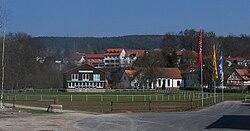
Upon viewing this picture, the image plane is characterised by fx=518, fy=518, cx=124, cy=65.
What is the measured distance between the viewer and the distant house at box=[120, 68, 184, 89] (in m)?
122

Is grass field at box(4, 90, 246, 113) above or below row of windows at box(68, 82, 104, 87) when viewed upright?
below

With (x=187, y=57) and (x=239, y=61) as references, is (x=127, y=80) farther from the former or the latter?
(x=239, y=61)

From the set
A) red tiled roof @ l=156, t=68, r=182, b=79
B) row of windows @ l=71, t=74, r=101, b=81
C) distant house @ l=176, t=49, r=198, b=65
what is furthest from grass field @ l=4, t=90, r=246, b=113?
distant house @ l=176, t=49, r=198, b=65

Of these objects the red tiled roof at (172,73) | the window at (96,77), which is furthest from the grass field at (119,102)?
the red tiled roof at (172,73)

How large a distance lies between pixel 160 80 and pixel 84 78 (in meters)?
22.1

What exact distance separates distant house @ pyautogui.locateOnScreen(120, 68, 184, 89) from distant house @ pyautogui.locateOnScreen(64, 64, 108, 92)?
313 inches

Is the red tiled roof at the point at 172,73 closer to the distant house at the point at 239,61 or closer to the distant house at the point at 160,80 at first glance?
the distant house at the point at 160,80

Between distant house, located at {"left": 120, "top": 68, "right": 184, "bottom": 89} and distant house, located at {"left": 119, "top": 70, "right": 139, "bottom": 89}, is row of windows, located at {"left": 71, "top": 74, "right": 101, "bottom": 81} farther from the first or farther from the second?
distant house, located at {"left": 119, "top": 70, "right": 139, "bottom": 89}

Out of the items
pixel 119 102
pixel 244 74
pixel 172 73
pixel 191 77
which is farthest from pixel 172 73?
pixel 119 102

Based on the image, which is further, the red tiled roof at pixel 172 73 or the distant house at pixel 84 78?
the red tiled roof at pixel 172 73

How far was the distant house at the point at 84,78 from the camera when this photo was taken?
4882 inches

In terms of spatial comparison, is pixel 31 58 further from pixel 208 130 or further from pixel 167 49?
pixel 208 130

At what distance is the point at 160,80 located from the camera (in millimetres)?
136125

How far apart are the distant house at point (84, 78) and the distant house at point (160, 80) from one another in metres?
7.95
